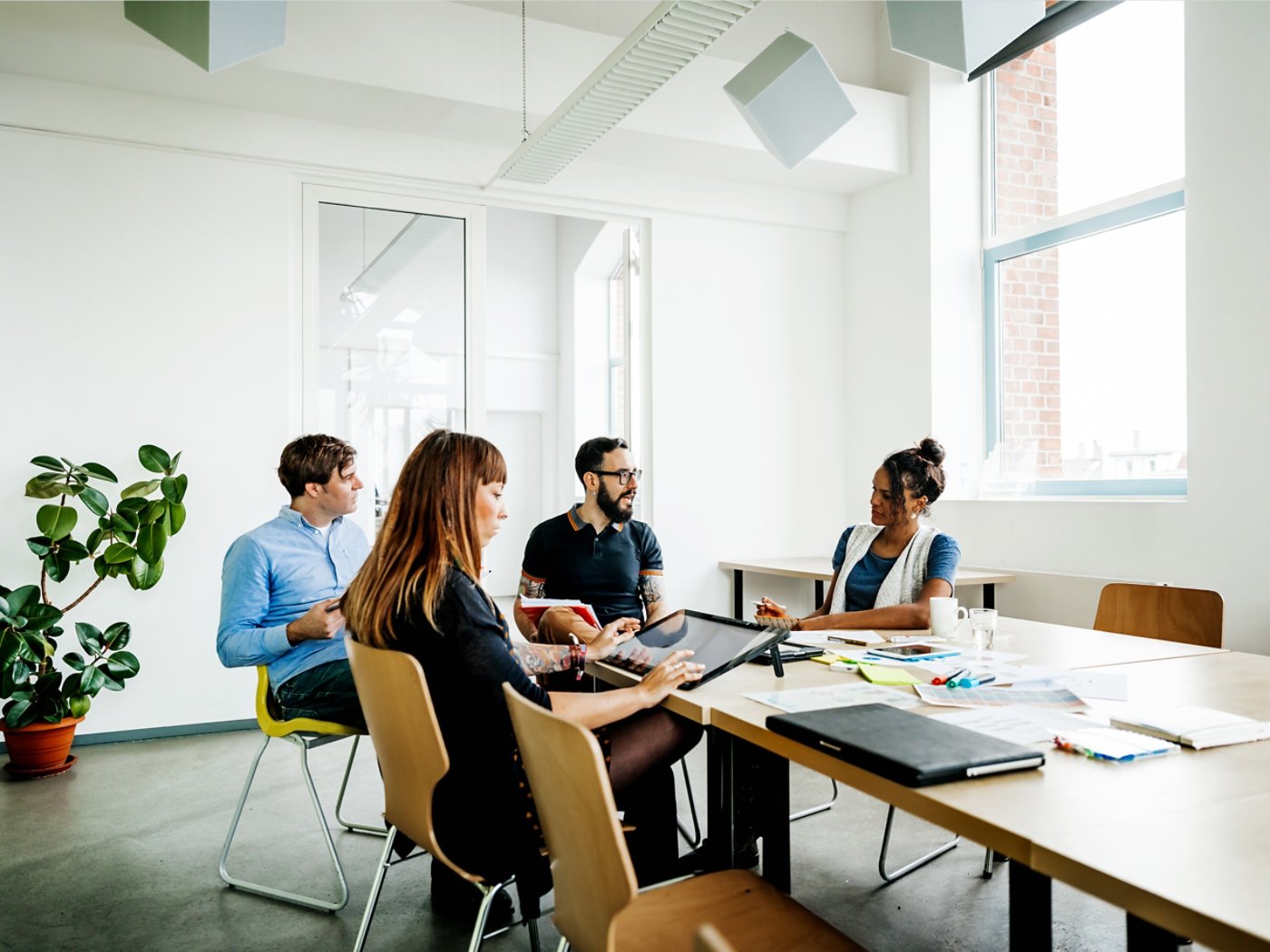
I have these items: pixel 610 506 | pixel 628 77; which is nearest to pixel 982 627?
pixel 610 506

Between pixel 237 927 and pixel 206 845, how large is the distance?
652 millimetres

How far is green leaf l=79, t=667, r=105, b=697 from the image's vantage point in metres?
3.54

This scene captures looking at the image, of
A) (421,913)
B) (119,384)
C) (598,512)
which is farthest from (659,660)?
(119,384)

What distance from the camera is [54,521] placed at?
3.54m

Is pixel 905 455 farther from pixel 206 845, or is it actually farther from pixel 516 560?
pixel 516 560

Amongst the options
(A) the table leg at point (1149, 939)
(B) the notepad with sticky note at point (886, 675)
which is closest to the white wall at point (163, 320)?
(B) the notepad with sticky note at point (886, 675)

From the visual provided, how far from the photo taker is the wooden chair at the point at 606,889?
1.17 metres

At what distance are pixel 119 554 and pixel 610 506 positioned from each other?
1963 millimetres

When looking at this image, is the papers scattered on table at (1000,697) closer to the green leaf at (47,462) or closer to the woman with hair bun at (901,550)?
the woman with hair bun at (901,550)

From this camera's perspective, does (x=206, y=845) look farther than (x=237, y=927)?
Yes

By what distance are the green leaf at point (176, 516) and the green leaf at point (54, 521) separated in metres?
0.33

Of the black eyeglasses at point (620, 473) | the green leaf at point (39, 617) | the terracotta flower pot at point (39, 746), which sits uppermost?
the black eyeglasses at point (620, 473)

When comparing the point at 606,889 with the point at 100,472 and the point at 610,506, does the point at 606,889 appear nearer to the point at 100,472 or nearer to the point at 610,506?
the point at 610,506

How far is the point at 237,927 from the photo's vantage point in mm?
2338
